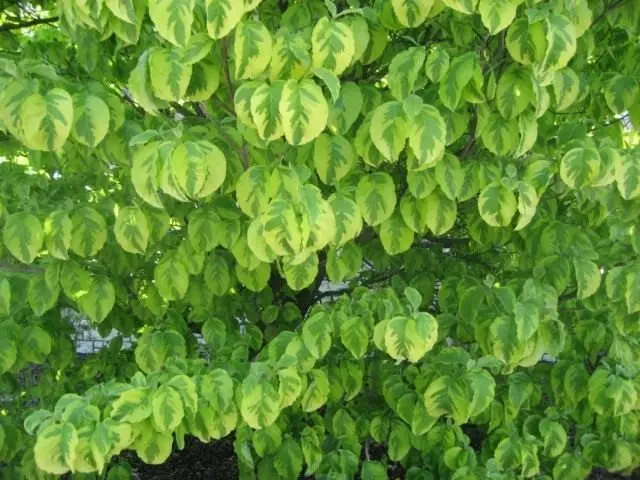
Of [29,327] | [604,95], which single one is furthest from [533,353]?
[29,327]

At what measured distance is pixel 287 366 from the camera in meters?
2.13

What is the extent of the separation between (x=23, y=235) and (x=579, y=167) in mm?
1544

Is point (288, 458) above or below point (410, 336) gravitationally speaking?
below

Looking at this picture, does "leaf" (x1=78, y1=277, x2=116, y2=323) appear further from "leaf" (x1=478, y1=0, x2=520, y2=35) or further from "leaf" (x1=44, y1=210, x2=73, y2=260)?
"leaf" (x1=478, y1=0, x2=520, y2=35)

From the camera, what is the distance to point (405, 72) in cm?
192

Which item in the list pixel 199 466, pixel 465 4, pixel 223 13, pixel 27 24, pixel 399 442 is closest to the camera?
pixel 223 13

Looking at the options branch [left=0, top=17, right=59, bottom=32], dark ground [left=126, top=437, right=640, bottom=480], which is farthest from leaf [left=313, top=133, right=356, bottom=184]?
dark ground [left=126, top=437, right=640, bottom=480]

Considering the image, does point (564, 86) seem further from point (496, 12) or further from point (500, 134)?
point (496, 12)

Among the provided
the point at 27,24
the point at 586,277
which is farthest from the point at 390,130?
the point at 27,24

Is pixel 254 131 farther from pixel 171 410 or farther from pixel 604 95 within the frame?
pixel 604 95

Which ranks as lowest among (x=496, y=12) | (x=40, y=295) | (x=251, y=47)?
(x=40, y=295)

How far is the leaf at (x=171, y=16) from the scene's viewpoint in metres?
1.54

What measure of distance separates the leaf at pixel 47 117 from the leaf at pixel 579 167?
4.19 feet

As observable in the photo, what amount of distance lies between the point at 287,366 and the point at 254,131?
689 millimetres
